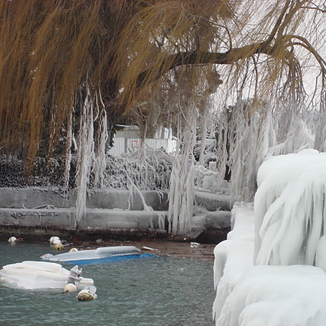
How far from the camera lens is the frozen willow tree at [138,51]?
27.5 feet

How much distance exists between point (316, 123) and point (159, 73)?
2.83m

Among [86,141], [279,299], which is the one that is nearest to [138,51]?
[86,141]

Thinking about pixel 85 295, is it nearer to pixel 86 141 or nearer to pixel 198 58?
pixel 86 141

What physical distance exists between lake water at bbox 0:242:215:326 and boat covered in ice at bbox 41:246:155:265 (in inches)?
12.1

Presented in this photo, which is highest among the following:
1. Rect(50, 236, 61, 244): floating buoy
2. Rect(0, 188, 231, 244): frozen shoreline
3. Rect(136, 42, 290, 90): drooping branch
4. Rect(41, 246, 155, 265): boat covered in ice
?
Rect(136, 42, 290, 90): drooping branch

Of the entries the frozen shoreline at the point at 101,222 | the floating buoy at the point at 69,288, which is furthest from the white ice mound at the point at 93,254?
the floating buoy at the point at 69,288

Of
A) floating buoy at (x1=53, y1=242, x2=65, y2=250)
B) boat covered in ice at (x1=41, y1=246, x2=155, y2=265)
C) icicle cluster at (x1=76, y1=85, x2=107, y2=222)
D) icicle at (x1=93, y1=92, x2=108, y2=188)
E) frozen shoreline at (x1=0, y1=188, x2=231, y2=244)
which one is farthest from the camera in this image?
frozen shoreline at (x1=0, y1=188, x2=231, y2=244)

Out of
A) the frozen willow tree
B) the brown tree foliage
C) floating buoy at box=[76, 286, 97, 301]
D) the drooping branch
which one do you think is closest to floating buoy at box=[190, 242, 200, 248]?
the frozen willow tree

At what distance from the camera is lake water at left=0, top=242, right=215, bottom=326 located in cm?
533

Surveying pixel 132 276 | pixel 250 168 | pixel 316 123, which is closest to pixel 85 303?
pixel 132 276

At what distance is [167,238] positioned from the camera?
10.6m

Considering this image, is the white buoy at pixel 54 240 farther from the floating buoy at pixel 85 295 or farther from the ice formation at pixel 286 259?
the ice formation at pixel 286 259

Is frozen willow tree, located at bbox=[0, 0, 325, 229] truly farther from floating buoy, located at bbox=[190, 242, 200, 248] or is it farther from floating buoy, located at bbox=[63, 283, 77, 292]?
floating buoy, located at bbox=[63, 283, 77, 292]

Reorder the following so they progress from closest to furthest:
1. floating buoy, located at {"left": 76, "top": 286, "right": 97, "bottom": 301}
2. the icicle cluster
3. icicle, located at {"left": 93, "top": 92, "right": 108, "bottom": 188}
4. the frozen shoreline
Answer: floating buoy, located at {"left": 76, "top": 286, "right": 97, "bottom": 301} < the icicle cluster < icicle, located at {"left": 93, "top": 92, "right": 108, "bottom": 188} < the frozen shoreline
